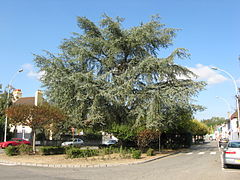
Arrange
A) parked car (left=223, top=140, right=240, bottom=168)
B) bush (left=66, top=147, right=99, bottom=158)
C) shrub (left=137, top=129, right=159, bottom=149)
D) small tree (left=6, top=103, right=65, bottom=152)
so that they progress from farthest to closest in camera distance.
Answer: shrub (left=137, top=129, right=159, bottom=149)
small tree (left=6, top=103, right=65, bottom=152)
bush (left=66, top=147, right=99, bottom=158)
parked car (left=223, top=140, right=240, bottom=168)

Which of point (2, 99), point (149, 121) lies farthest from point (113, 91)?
point (2, 99)

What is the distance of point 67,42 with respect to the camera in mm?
24703

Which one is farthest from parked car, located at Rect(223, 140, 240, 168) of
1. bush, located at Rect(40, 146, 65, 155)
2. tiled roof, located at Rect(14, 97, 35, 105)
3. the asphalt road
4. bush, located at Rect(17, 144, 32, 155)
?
tiled roof, located at Rect(14, 97, 35, 105)

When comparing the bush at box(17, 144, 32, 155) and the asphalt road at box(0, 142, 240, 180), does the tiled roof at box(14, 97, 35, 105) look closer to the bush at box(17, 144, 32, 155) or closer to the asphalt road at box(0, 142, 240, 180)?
the bush at box(17, 144, 32, 155)

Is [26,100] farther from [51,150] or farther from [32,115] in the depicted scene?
[32,115]

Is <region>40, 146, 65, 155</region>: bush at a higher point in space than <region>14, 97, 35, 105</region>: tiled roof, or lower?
lower

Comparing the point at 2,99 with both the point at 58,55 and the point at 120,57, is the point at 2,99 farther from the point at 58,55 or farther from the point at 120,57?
the point at 120,57

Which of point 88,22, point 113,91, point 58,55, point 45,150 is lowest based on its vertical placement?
point 45,150

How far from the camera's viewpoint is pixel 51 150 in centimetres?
2056

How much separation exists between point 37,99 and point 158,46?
28.9 metres

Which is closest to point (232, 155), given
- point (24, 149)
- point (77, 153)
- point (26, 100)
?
point (77, 153)

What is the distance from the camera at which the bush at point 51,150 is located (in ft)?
65.8

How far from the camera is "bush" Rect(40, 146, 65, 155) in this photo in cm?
2005

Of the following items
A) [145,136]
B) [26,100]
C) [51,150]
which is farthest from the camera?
[26,100]
